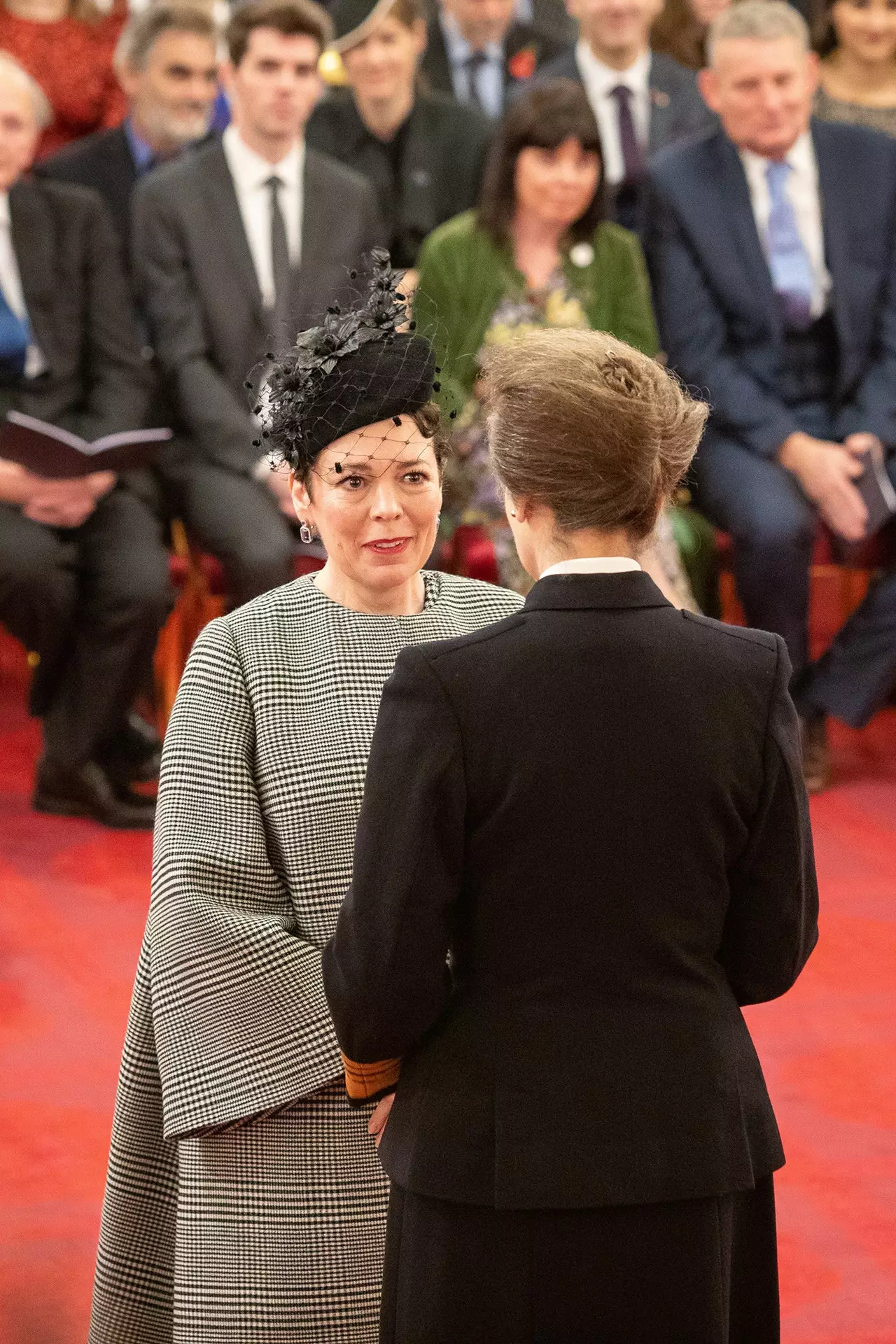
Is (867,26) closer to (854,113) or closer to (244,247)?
(854,113)

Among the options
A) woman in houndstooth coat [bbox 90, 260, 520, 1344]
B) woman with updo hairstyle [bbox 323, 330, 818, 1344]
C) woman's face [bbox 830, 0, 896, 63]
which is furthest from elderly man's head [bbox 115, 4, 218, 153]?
woman with updo hairstyle [bbox 323, 330, 818, 1344]

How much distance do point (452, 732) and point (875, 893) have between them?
297 cm

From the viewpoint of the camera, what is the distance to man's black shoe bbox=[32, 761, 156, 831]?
4668mm

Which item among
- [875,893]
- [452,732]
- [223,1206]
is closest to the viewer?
[452,732]

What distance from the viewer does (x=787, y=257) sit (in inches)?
211

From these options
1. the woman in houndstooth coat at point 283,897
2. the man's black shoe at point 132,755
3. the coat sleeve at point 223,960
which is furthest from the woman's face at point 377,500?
the man's black shoe at point 132,755

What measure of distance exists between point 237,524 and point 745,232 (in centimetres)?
181

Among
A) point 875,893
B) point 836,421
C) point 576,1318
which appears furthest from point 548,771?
point 836,421

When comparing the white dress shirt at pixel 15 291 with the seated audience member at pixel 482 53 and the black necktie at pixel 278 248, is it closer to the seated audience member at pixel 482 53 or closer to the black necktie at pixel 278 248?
the black necktie at pixel 278 248

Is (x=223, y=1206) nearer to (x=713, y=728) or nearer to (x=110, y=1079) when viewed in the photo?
(x=713, y=728)

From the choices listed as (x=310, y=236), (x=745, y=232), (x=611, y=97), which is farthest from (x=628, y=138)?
(x=310, y=236)

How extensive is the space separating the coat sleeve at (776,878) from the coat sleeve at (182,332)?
3.55m

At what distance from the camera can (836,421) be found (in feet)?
17.4

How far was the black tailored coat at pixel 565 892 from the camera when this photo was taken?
1.48 m
